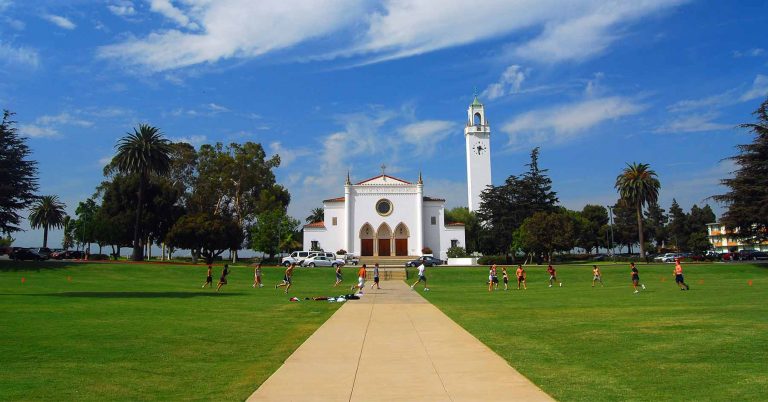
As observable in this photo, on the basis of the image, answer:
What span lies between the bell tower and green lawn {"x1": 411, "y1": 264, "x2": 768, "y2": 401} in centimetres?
6235

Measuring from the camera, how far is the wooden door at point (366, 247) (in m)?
74.9

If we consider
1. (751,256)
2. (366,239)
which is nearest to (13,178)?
(366,239)

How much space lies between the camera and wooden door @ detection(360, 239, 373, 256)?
7488 centimetres

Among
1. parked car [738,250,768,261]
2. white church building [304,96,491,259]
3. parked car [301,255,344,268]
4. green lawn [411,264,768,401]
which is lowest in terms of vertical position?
green lawn [411,264,768,401]

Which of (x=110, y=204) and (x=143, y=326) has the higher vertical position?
(x=110, y=204)

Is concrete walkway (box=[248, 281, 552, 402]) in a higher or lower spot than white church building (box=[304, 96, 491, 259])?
lower

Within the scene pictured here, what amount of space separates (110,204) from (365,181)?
3166 centimetres

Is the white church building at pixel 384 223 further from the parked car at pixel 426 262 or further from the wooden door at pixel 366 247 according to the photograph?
the parked car at pixel 426 262

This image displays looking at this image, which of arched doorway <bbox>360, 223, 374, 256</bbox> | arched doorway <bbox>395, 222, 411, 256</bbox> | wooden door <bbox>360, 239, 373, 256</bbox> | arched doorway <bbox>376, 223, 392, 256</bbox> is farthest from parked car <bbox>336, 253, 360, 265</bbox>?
arched doorway <bbox>395, 222, 411, 256</bbox>

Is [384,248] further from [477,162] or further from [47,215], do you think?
[47,215]

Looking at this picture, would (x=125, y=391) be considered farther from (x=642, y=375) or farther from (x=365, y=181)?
(x=365, y=181)

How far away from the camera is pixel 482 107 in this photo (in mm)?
88562

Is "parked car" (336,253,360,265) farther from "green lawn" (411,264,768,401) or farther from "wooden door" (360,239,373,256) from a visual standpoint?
"green lawn" (411,264,768,401)

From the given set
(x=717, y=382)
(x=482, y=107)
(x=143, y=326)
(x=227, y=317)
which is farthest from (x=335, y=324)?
(x=482, y=107)
